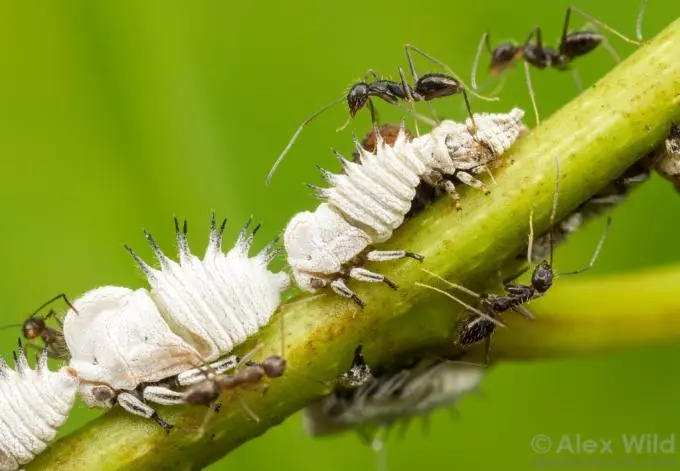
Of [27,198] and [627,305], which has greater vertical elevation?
[27,198]

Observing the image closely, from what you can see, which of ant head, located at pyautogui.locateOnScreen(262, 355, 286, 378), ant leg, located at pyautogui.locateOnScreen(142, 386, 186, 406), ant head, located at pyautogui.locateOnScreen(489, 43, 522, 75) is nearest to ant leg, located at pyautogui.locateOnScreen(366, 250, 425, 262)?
ant head, located at pyautogui.locateOnScreen(262, 355, 286, 378)

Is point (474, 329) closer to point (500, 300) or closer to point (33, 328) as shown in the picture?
point (500, 300)

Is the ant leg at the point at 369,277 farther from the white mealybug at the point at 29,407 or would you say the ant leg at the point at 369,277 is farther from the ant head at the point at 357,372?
the white mealybug at the point at 29,407

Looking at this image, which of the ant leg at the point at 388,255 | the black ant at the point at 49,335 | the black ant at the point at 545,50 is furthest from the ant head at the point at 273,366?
the black ant at the point at 545,50

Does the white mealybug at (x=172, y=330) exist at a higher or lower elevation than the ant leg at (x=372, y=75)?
lower

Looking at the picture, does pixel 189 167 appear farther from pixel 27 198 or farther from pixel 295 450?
pixel 295 450

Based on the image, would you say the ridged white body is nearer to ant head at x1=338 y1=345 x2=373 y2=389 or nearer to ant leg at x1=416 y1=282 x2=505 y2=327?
ant head at x1=338 y1=345 x2=373 y2=389

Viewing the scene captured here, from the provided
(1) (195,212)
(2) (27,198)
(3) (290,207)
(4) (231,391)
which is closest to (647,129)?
(4) (231,391)
